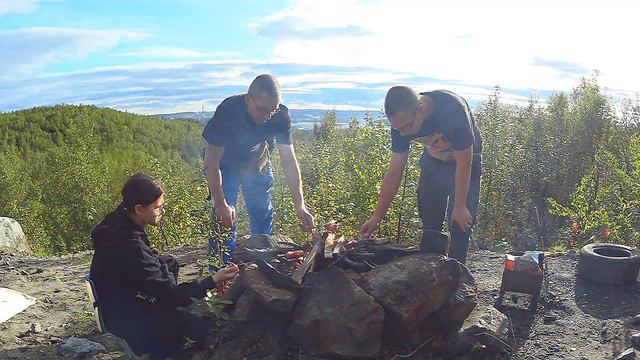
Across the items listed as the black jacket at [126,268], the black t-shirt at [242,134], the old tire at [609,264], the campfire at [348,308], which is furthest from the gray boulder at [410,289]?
the old tire at [609,264]

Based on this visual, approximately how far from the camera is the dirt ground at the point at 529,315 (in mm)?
4148

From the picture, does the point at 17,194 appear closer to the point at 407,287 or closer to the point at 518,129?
the point at 518,129

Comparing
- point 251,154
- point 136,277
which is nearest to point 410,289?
point 136,277

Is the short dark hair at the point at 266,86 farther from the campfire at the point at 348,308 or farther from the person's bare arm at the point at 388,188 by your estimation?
the campfire at the point at 348,308

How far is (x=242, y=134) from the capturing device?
16.0ft

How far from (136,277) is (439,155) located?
260 centimetres

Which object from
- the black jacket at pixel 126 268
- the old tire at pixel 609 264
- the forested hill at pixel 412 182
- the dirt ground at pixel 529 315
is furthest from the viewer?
the forested hill at pixel 412 182

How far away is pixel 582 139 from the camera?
75.7ft

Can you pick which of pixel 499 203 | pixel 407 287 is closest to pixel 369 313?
pixel 407 287

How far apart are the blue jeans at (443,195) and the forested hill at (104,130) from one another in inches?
2447

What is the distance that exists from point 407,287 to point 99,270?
6.84 ft

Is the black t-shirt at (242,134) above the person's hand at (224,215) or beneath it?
above

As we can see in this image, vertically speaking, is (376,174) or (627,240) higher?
(376,174)

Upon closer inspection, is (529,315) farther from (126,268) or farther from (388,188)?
(126,268)
